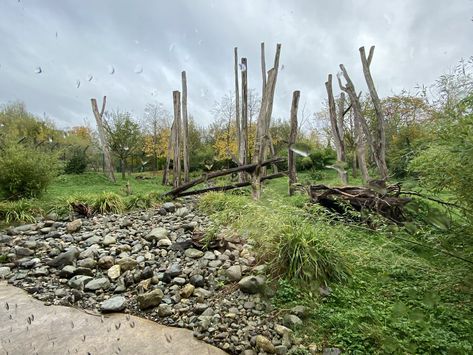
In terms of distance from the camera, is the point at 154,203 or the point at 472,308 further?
the point at 154,203

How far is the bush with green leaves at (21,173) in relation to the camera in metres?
5.42

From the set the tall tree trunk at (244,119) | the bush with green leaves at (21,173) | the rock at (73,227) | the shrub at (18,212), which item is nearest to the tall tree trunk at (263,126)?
the tall tree trunk at (244,119)

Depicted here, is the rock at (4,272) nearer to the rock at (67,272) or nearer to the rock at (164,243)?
the rock at (67,272)

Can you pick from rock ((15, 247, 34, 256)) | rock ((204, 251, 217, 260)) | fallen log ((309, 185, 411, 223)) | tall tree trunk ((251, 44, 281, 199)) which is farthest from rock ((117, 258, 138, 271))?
tall tree trunk ((251, 44, 281, 199))

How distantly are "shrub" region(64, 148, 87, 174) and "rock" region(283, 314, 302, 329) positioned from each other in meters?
12.3

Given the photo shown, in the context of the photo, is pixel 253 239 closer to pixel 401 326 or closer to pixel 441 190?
pixel 401 326

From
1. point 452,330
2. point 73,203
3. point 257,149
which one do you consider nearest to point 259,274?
point 452,330

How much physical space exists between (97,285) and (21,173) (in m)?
4.46

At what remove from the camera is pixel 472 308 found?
158 cm

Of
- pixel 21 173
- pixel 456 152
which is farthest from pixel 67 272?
pixel 21 173

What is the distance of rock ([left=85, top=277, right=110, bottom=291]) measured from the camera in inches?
93.7

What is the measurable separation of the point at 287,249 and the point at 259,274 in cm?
31

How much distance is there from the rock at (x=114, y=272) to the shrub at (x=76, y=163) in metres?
10.8

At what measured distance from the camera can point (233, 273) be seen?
2.32 meters
